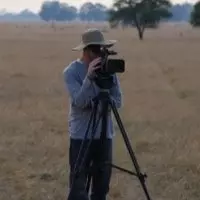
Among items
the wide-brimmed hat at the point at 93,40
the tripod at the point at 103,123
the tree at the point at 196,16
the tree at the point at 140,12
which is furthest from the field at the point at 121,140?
the tree at the point at 140,12

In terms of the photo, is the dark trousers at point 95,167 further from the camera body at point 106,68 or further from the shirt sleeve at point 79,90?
the camera body at point 106,68

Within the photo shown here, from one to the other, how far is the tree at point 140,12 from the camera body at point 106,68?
61.5 m

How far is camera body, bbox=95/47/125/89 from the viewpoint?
467cm

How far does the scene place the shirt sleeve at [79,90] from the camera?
16.0 feet

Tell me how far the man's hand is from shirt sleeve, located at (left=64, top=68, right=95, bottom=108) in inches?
2.3

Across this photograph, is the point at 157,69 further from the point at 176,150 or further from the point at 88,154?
the point at 88,154

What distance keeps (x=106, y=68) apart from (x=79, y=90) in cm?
38

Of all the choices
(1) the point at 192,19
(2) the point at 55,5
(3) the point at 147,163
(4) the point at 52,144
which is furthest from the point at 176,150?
(2) the point at 55,5

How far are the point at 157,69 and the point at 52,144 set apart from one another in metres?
16.4

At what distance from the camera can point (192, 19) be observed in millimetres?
66500

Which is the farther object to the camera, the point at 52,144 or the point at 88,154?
the point at 52,144

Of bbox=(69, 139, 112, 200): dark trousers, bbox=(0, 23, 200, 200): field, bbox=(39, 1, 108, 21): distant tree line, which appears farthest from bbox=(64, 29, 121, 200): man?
bbox=(39, 1, 108, 21): distant tree line

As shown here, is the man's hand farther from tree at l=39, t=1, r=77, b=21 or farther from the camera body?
tree at l=39, t=1, r=77, b=21

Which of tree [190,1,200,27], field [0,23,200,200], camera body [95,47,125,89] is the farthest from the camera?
tree [190,1,200,27]
